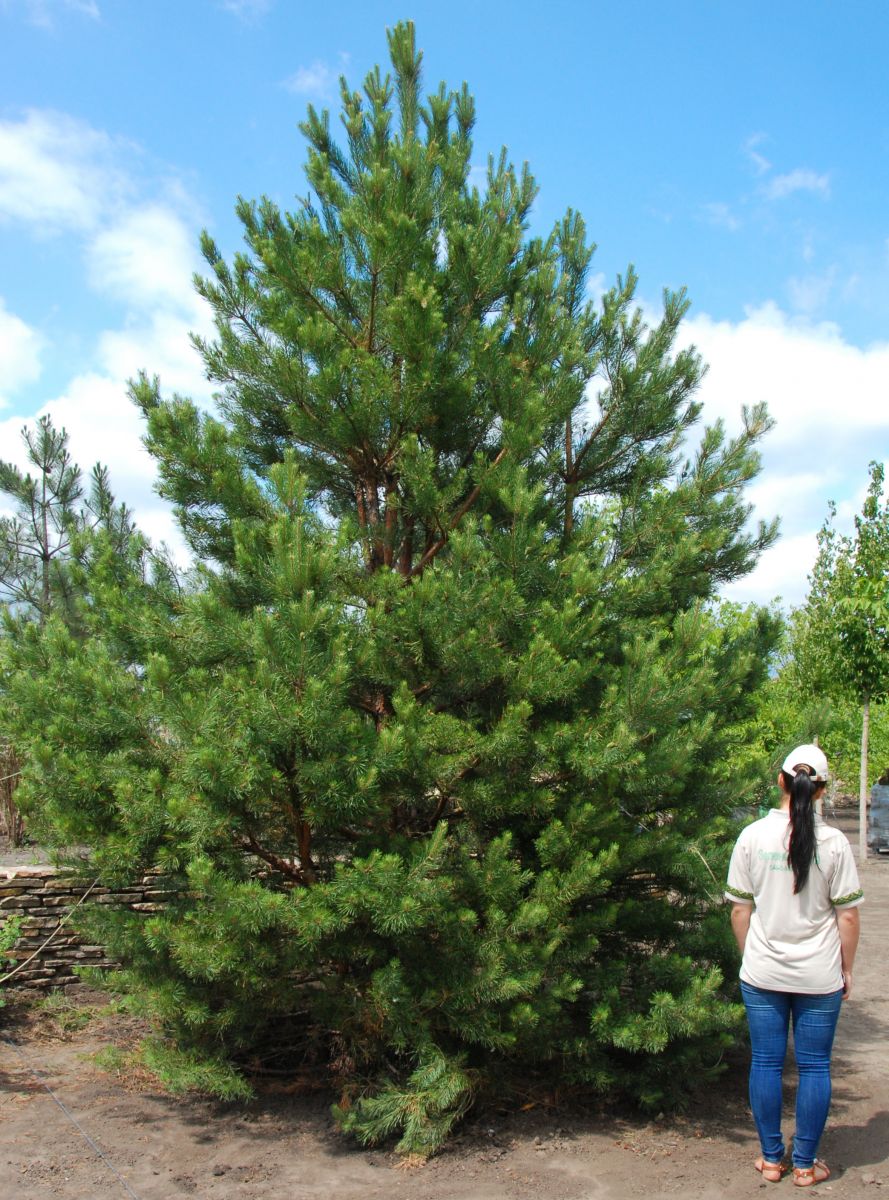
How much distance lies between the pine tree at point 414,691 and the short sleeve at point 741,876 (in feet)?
1.65

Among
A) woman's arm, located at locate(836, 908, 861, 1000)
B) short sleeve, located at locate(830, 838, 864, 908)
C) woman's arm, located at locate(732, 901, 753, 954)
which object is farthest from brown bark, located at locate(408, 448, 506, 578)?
woman's arm, located at locate(836, 908, 861, 1000)

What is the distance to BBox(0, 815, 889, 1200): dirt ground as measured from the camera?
148 inches

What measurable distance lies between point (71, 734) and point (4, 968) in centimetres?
297

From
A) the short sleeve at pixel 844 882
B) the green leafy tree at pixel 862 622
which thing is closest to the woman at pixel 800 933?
the short sleeve at pixel 844 882

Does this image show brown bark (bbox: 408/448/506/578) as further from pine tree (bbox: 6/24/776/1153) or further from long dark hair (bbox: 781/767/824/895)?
long dark hair (bbox: 781/767/824/895)

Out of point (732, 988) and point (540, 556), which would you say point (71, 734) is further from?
point (732, 988)

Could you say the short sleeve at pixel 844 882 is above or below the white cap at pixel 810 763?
below

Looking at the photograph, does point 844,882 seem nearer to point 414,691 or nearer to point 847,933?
point 847,933

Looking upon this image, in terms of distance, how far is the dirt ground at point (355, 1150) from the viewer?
3.75 metres

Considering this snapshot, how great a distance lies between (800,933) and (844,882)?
0.79ft

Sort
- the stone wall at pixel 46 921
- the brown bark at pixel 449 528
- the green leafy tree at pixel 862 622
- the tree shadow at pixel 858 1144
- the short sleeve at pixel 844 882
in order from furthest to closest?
the green leafy tree at pixel 862 622 → the stone wall at pixel 46 921 → the brown bark at pixel 449 528 → the tree shadow at pixel 858 1144 → the short sleeve at pixel 844 882

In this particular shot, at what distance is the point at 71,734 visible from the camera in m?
4.19

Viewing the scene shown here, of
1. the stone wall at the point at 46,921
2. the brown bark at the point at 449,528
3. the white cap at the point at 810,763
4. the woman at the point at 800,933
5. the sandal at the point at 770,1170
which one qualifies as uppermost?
the brown bark at the point at 449,528

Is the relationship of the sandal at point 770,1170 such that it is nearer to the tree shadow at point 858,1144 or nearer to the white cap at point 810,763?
the tree shadow at point 858,1144
